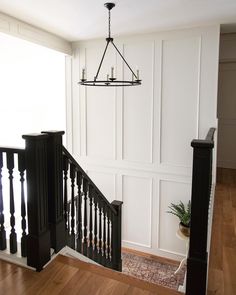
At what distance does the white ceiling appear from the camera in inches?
121

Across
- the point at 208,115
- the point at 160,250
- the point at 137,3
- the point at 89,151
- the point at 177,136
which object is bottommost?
the point at 160,250

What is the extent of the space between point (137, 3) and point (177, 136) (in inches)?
81.8

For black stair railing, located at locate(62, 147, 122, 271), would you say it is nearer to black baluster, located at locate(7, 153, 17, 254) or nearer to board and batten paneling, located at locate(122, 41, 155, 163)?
black baluster, located at locate(7, 153, 17, 254)

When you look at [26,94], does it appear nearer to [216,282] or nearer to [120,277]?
[120,277]

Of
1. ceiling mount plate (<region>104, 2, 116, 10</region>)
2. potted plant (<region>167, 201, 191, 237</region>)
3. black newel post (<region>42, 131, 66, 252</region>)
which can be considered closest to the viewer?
black newel post (<region>42, 131, 66, 252</region>)

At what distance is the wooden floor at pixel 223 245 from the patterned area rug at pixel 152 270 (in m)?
1.41

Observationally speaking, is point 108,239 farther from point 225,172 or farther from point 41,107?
point 41,107

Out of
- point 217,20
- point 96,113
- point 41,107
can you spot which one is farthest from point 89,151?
point 217,20

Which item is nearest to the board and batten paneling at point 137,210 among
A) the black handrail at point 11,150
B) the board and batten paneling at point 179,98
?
the board and batten paneling at point 179,98

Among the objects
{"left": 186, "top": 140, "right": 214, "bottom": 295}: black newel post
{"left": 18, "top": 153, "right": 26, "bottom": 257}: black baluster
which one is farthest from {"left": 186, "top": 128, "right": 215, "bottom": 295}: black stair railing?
{"left": 18, "top": 153, "right": 26, "bottom": 257}: black baluster

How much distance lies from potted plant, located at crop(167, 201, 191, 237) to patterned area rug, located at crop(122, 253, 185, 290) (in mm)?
798

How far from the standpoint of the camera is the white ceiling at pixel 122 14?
3080 millimetres

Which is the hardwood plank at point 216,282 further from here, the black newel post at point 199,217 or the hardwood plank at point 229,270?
the black newel post at point 199,217

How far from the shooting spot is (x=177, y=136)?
14.1ft
